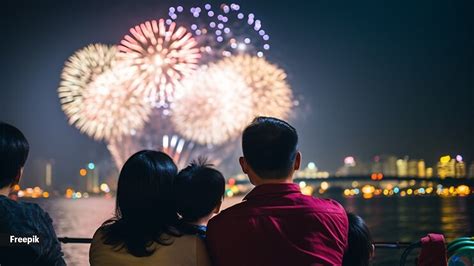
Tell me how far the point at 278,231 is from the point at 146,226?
463 millimetres

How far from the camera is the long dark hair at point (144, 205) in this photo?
1.96 metres

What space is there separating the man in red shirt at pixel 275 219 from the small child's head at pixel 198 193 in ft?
0.83

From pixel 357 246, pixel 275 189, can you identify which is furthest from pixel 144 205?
pixel 357 246

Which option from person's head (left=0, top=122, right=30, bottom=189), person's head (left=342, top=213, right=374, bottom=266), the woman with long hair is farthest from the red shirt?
person's head (left=0, top=122, right=30, bottom=189)

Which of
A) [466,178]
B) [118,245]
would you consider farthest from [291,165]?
[466,178]

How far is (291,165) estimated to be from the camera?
6.32 feet

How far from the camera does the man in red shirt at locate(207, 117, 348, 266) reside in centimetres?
181

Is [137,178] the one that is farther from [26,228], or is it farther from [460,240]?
[460,240]

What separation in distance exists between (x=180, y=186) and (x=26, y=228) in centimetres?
55

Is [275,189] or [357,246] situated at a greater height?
[275,189]

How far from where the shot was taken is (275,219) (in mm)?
1815

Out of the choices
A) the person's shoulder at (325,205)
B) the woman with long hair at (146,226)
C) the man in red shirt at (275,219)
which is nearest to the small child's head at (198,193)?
the woman with long hair at (146,226)

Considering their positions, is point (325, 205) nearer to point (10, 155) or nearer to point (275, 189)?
point (275, 189)

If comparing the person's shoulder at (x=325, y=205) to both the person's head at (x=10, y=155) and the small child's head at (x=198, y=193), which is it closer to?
the small child's head at (x=198, y=193)
